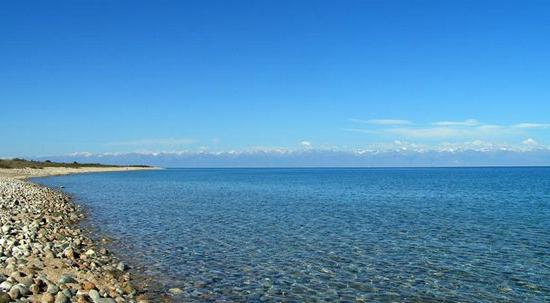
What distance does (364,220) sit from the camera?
1547 inches

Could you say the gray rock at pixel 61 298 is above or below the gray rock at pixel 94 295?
above

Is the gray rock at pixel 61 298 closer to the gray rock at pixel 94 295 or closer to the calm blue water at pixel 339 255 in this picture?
the gray rock at pixel 94 295

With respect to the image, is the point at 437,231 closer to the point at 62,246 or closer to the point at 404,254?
the point at 404,254

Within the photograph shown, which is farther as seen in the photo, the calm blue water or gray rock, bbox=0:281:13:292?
the calm blue water

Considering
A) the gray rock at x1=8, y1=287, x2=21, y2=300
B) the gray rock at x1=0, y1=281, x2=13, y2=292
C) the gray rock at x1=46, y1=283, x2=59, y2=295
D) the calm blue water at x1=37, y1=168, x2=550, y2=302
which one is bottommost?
the calm blue water at x1=37, y1=168, x2=550, y2=302

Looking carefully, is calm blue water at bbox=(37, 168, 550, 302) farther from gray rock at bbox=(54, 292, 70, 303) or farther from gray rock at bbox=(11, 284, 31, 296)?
gray rock at bbox=(11, 284, 31, 296)

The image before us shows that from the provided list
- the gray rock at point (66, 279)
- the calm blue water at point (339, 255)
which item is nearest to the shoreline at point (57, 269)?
the gray rock at point (66, 279)

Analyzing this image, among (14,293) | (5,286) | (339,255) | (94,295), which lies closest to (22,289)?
(14,293)

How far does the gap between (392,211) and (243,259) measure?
28474 millimetres

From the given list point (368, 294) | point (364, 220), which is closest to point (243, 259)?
point (368, 294)

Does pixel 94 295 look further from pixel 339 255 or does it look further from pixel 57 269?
pixel 339 255

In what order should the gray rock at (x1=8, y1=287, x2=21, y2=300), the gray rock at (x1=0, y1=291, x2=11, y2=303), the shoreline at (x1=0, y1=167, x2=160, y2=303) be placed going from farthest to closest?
the shoreline at (x1=0, y1=167, x2=160, y2=303) < the gray rock at (x1=8, y1=287, x2=21, y2=300) < the gray rock at (x1=0, y1=291, x2=11, y2=303)

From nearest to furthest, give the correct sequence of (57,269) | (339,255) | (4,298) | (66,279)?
(4,298) → (66,279) → (57,269) → (339,255)

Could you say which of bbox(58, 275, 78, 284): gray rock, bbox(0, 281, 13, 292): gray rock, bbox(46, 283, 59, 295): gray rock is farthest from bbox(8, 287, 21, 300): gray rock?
bbox(58, 275, 78, 284): gray rock
